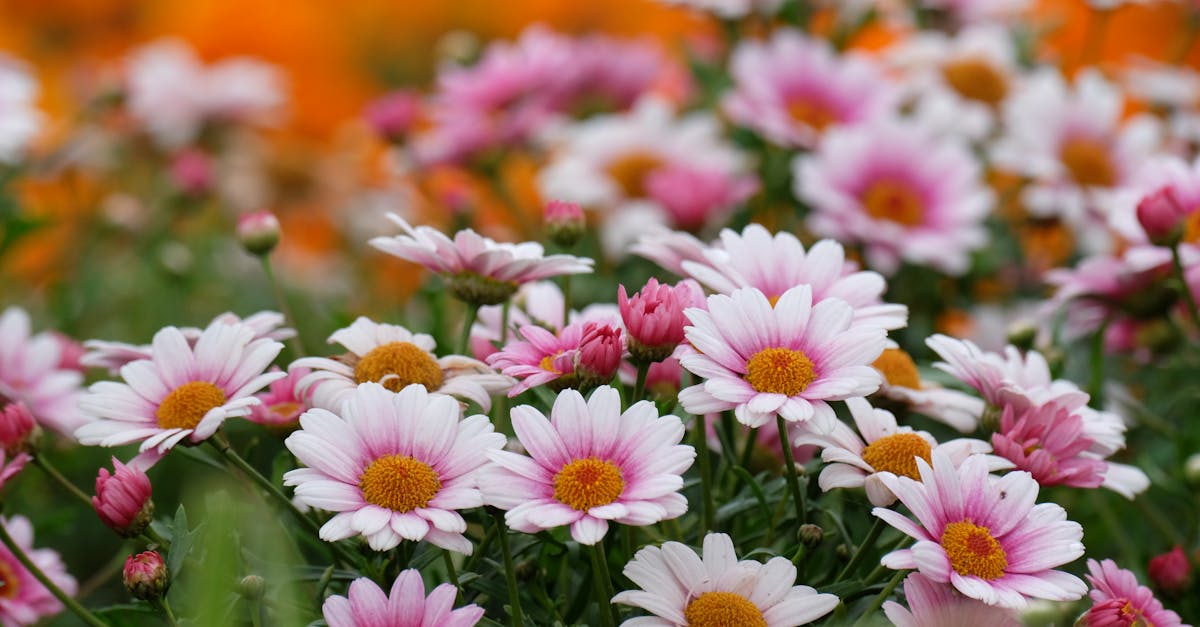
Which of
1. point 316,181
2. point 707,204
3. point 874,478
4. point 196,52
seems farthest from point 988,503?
point 196,52

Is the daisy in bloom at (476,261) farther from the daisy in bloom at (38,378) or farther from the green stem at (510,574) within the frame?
the daisy in bloom at (38,378)

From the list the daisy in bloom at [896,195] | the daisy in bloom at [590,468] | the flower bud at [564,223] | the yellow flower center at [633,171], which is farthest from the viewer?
the yellow flower center at [633,171]

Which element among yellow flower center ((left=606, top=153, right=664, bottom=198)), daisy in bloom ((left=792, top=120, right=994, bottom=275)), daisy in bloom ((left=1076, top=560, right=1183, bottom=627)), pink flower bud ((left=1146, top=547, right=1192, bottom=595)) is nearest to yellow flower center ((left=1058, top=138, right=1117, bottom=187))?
daisy in bloom ((left=792, top=120, right=994, bottom=275))

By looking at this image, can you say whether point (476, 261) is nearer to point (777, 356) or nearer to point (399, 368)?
point (399, 368)

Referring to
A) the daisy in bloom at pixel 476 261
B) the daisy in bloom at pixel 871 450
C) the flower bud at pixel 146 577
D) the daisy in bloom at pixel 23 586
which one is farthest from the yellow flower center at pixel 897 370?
the daisy in bloom at pixel 23 586

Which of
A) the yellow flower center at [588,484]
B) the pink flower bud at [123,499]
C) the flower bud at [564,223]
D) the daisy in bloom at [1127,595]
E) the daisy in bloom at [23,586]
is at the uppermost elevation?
the flower bud at [564,223]
